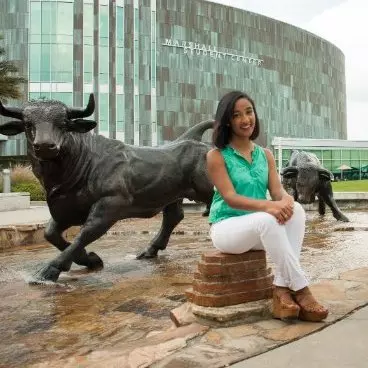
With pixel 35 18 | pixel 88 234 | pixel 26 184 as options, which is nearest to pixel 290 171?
pixel 88 234

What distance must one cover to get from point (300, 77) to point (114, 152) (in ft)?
203

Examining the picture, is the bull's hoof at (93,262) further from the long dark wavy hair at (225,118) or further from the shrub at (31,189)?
the shrub at (31,189)

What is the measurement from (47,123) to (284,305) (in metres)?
3.03

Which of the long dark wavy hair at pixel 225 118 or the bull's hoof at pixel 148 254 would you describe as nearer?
the long dark wavy hair at pixel 225 118

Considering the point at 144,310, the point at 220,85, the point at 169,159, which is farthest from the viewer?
the point at 220,85

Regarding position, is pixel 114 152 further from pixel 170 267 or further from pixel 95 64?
pixel 95 64

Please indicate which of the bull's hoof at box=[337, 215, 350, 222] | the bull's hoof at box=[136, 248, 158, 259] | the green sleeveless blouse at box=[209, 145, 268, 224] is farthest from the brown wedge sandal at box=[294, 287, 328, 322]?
the bull's hoof at box=[337, 215, 350, 222]

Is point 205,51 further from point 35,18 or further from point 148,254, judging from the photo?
point 148,254

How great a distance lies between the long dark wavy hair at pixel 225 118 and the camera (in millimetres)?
3662

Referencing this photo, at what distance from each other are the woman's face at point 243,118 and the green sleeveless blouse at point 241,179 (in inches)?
5.7

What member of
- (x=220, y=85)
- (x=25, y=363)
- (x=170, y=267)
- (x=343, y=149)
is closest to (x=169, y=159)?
(x=170, y=267)

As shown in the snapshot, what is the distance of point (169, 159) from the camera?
668 cm

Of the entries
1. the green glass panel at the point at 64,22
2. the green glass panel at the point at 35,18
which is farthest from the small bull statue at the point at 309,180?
the green glass panel at the point at 35,18

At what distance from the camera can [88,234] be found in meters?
5.73
